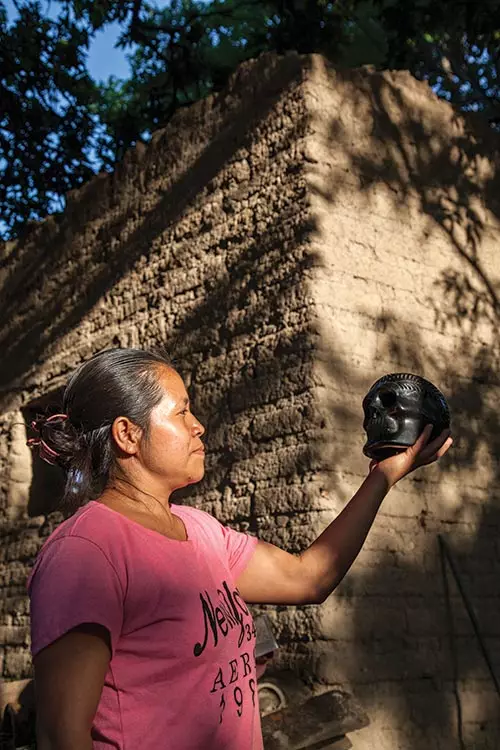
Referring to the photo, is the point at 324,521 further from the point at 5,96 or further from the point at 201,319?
the point at 5,96

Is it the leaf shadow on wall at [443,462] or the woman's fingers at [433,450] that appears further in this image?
the leaf shadow on wall at [443,462]

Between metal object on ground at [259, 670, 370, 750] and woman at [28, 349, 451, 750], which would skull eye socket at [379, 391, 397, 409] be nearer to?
woman at [28, 349, 451, 750]

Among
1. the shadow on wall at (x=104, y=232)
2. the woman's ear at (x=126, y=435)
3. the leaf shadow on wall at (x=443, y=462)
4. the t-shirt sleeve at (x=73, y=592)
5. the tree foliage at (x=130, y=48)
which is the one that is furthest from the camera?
the tree foliage at (x=130, y=48)

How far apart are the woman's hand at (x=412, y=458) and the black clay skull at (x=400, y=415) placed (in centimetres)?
1

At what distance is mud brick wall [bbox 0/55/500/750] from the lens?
479cm

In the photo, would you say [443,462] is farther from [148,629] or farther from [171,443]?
[148,629]

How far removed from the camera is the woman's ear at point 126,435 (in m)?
1.94

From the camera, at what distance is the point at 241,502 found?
5125 millimetres

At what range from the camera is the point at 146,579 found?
168cm

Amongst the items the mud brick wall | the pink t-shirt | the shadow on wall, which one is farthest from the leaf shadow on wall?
the pink t-shirt

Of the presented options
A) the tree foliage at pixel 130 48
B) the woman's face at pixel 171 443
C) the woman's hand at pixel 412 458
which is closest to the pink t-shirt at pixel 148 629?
the woman's face at pixel 171 443

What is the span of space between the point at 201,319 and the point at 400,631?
2123 mm

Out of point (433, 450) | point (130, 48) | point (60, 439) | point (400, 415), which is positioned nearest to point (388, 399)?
point (400, 415)

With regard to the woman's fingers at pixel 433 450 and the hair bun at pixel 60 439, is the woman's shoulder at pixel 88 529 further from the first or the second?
the woman's fingers at pixel 433 450
